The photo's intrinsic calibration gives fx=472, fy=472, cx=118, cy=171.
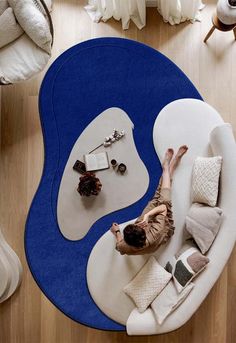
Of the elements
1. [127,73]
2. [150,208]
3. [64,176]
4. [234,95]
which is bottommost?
[150,208]

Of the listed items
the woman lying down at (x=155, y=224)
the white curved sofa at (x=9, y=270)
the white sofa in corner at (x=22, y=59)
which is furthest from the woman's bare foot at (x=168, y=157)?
the white curved sofa at (x=9, y=270)

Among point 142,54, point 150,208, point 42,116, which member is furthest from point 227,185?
point 42,116

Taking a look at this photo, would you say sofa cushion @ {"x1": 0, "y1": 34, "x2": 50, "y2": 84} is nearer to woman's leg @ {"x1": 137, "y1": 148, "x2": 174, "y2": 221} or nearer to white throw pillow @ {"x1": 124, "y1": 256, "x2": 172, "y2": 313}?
woman's leg @ {"x1": 137, "y1": 148, "x2": 174, "y2": 221}

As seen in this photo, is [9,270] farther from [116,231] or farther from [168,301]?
[168,301]

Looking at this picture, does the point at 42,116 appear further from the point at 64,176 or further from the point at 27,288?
the point at 27,288

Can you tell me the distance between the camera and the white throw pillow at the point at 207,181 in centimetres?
358

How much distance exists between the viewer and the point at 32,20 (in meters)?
3.77

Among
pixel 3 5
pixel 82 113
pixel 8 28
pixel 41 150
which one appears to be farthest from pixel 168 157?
pixel 3 5

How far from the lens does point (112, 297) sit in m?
3.79

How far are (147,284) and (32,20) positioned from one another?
2.26m

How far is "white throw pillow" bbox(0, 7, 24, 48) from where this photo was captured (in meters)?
3.84

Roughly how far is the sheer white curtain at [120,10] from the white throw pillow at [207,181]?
1523mm

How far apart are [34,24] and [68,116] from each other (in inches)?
32.0

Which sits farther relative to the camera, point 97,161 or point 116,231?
point 97,161
